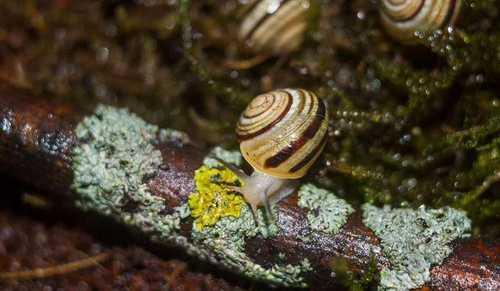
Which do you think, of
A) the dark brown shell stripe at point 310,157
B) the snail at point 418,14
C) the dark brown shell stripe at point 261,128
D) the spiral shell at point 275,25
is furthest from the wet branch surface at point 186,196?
the snail at point 418,14

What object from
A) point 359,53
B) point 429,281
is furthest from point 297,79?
point 429,281

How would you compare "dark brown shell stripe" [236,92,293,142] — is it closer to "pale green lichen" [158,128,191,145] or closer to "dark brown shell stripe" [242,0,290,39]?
"pale green lichen" [158,128,191,145]

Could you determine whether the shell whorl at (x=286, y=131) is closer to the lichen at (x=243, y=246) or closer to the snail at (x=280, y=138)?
the snail at (x=280, y=138)

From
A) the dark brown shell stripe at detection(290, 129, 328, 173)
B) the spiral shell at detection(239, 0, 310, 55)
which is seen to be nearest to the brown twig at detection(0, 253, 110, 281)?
the dark brown shell stripe at detection(290, 129, 328, 173)

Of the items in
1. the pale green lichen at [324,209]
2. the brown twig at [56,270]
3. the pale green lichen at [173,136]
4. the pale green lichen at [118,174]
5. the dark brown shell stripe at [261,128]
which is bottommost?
the brown twig at [56,270]

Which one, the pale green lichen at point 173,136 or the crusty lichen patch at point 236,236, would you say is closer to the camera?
the crusty lichen patch at point 236,236

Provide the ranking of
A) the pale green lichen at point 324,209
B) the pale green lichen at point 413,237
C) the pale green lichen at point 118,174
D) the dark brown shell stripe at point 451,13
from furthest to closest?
1. the dark brown shell stripe at point 451,13
2. the pale green lichen at point 118,174
3. the pale green lichen at point 324,209
4. the pale green lichen at point 413,237

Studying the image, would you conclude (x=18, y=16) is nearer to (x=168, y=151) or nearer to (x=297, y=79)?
(x=168, y=151)
